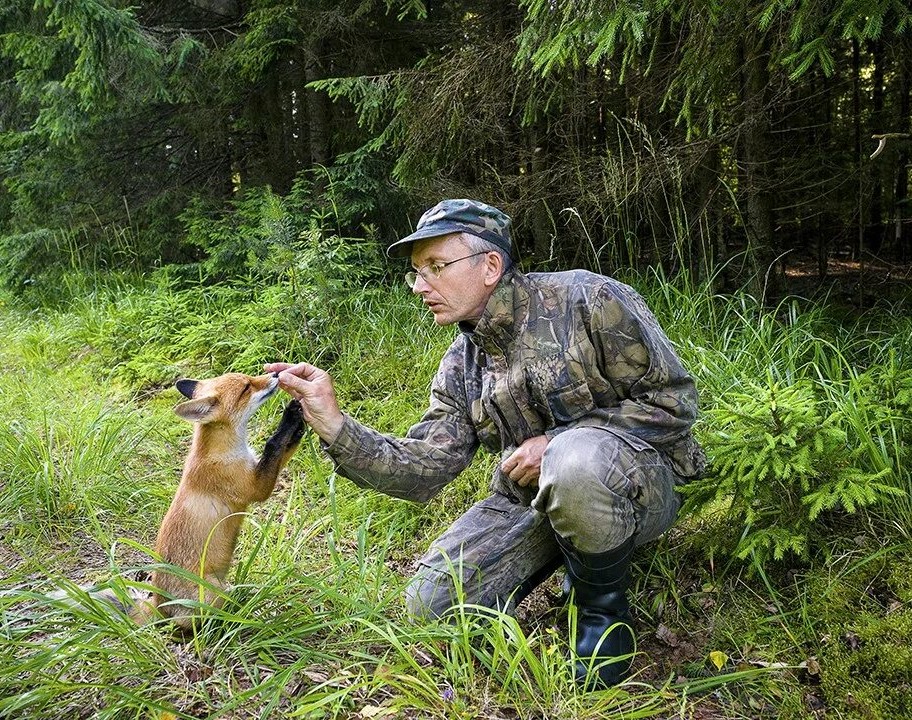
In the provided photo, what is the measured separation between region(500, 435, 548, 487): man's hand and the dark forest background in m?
1.97

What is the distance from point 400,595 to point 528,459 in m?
0.80

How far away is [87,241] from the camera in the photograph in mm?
9281

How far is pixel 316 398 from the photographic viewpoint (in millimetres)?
2766

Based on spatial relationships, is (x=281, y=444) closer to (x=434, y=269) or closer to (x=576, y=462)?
(x=434, y=269)

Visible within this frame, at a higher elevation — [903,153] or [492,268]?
[492,268]

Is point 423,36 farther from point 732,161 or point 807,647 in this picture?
point 807,647

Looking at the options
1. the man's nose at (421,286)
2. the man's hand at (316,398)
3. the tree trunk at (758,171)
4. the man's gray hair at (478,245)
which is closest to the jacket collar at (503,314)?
the man's gray hair at (478,245)

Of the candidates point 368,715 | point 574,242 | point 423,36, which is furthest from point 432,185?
point 368,715

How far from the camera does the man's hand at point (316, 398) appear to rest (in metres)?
2.75

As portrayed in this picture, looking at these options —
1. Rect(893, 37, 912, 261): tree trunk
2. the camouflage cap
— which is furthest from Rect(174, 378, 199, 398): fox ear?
Rect(893, 37, 912, 261): tree trunk

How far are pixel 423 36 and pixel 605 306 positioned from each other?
5.93m

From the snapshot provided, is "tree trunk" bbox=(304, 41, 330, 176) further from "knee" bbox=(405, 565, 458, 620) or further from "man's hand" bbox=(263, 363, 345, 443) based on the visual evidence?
"knee" bbox=(405, 565, 458, 620)

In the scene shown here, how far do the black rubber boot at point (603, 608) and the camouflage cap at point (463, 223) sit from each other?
123 cm

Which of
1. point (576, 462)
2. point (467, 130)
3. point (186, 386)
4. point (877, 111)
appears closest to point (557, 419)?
point (576, 462)
